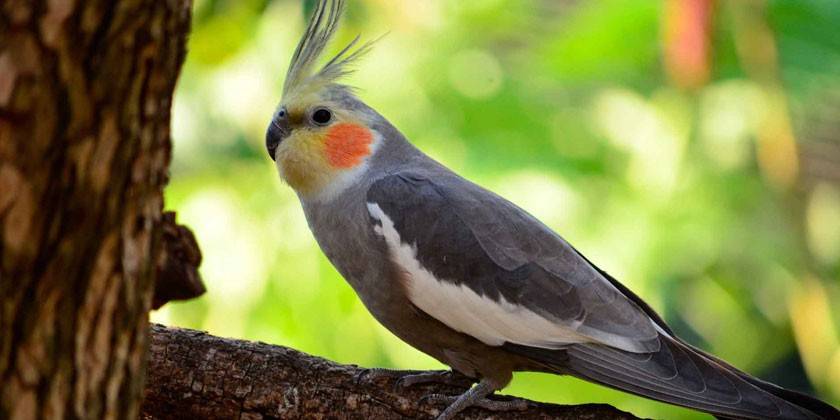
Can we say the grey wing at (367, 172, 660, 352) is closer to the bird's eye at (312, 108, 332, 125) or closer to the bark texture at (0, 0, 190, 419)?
the bird's eye at (312, 108, 332, 125)

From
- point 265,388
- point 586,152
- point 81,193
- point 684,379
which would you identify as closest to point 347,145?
point 265,388

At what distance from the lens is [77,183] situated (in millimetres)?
1047

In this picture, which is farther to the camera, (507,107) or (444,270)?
(507,107)

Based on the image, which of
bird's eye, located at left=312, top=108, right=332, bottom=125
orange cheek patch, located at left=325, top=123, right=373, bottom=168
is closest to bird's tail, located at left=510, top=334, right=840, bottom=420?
orange cheek patch, located at left=325, top=123, right=373, bottom=168

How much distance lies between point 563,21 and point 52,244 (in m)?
4.56

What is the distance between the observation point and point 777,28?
4.96 m

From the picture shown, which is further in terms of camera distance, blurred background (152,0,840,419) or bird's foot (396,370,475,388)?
blurred background (152,0,840,419)

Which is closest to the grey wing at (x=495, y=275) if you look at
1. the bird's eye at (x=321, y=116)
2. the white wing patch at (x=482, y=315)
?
the white wing patch at (x=482, y=315)

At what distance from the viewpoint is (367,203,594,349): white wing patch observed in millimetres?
1995

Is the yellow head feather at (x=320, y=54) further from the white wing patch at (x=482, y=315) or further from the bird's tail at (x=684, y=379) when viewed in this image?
the bird's tail at (x=684, y=379)

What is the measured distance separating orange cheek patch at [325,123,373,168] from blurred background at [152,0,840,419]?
2.01 metres

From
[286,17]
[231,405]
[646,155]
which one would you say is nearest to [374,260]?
[231,405]

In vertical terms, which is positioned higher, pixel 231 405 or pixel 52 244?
pixel 231 405

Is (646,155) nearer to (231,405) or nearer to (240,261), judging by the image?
(240,261)
